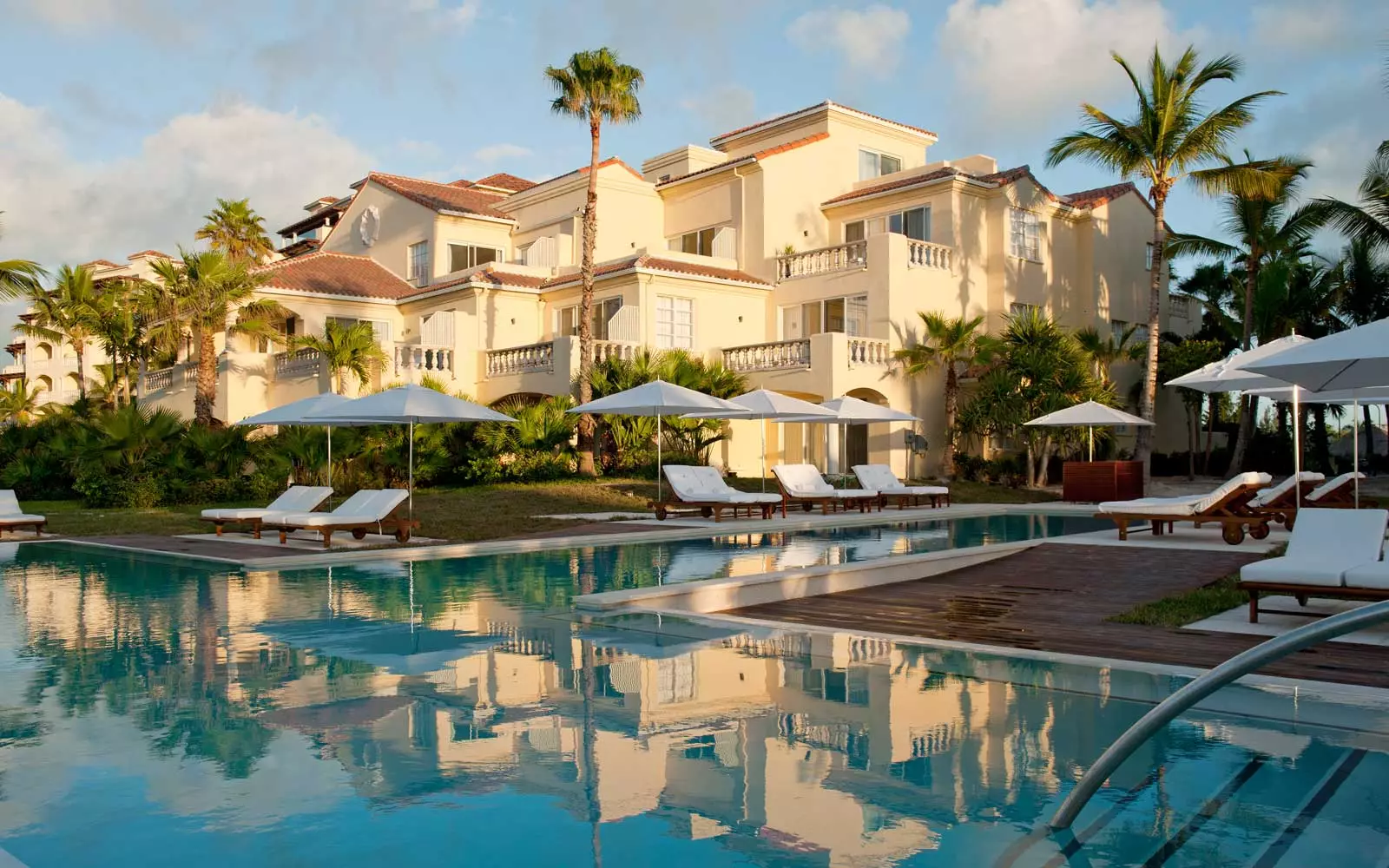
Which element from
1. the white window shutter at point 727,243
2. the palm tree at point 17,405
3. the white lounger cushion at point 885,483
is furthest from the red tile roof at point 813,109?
the palm tree at point 17,405

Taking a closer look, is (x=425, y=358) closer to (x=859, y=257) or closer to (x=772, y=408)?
(x=772, y=408)

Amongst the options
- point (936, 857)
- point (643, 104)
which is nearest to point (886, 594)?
point (936, 857)

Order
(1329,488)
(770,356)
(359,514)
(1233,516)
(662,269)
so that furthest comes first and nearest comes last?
(662,269)
(770,356)
(359,514)
(1329,488)
(1233,516)

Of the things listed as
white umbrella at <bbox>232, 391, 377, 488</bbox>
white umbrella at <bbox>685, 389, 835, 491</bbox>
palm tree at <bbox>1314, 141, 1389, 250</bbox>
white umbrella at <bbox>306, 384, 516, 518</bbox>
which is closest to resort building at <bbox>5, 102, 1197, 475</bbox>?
white umbrella at <bbox>685, 389, 835, 491</bbox>

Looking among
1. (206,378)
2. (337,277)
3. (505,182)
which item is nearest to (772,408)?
(206,378)

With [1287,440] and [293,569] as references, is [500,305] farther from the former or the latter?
[1287,440]

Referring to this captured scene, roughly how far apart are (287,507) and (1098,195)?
98.9 feet

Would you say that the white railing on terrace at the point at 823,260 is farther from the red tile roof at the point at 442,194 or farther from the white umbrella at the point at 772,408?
the red tile roof at the point at 442,194

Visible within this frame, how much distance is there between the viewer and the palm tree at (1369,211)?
106 feet

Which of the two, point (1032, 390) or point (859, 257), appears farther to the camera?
point (859, 257)

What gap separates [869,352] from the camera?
102 ft

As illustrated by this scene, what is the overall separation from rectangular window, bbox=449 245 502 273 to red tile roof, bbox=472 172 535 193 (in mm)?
3978

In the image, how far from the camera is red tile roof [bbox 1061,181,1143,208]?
37656 mm

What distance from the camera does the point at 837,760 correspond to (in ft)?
18.3
